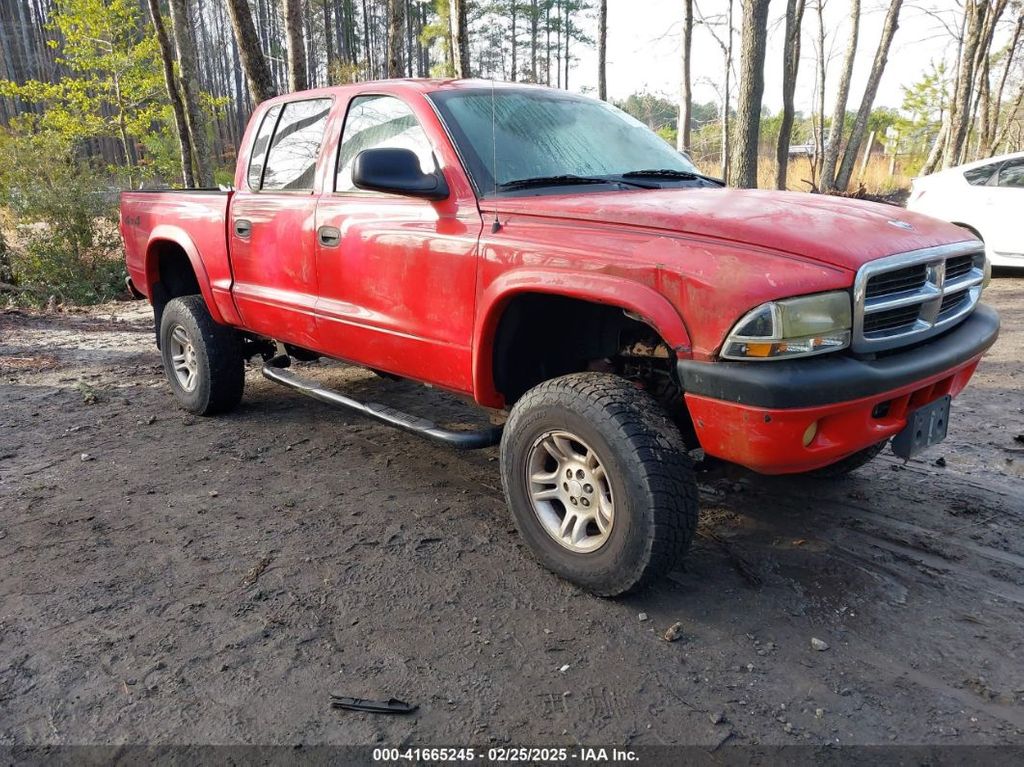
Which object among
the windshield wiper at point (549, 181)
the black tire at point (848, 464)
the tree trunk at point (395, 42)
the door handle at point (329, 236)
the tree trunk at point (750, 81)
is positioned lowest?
the black tire at point (848, 464)

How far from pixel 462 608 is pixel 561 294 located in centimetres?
122

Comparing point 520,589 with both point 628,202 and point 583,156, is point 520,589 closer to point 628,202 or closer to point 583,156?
point 628,202

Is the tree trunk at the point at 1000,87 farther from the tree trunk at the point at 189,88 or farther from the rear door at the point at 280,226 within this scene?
the rear door at the point at 280,226

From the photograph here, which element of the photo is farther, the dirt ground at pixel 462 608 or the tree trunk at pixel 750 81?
the tree trunk at pixel 750 81

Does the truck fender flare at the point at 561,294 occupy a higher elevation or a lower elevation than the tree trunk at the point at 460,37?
lower

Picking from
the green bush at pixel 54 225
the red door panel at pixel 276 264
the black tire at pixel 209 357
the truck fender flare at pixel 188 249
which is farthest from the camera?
the green bush at pixel 54 225

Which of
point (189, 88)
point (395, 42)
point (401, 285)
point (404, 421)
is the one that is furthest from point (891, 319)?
point (395, 42)

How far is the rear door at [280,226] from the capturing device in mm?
3773

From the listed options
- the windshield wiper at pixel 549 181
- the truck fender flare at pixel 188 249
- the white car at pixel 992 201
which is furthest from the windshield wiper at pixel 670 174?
the white car at pixel 992 201

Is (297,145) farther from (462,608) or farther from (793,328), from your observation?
(793,328)

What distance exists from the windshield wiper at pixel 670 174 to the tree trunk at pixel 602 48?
17.3m

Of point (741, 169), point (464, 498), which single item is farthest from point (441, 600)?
point (741, 169)

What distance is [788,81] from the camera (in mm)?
16125

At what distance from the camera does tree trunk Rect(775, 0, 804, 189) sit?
14.9 metres
